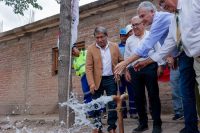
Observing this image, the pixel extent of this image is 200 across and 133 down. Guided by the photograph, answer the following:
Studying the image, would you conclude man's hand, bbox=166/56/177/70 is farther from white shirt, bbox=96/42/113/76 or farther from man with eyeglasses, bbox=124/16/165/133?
white shirt, bbox=96/42/113/76

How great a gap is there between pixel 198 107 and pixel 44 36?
8.47 m

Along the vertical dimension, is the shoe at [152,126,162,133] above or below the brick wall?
below

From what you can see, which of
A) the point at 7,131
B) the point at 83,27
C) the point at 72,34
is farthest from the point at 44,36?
the point at 72,34

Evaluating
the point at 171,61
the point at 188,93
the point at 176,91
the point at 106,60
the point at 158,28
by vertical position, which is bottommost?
the point at 188,93

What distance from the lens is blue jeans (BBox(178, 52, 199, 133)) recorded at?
12.2 feet

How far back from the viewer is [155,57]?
416cm

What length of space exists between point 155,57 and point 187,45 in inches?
29.2

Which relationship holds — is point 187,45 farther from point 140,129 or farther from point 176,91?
point 176,91

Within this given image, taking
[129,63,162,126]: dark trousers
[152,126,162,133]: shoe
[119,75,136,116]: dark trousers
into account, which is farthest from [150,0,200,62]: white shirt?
[119,75,136,116]: dark trousers

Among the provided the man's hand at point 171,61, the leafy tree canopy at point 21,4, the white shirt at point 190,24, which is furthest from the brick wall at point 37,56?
the white shirt at point 190,24

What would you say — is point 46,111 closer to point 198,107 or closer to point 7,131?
point 7,131

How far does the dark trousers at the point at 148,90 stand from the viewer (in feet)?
15.7

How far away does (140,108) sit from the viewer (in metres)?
5.04

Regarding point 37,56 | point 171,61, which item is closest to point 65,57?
point 171,61
